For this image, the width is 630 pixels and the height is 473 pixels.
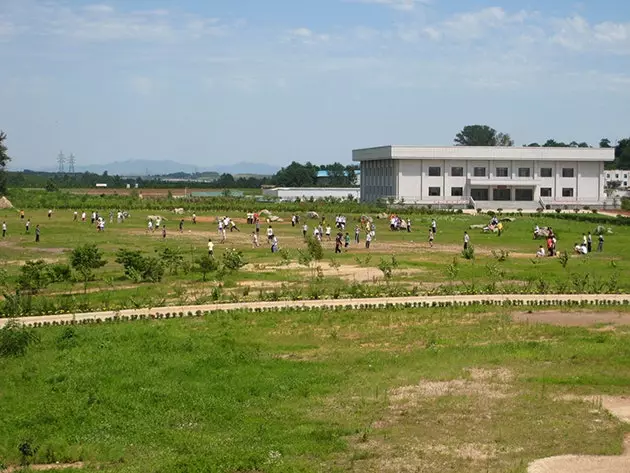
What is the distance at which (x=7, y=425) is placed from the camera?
65.0ft

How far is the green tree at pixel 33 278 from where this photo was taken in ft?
126

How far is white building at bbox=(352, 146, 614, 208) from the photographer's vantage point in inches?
4419

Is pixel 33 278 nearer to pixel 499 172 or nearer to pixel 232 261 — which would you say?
pixel 232 261

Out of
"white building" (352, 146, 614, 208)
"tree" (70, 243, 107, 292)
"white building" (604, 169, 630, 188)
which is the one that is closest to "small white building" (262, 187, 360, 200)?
"white building" (352, 146, 614, 208)

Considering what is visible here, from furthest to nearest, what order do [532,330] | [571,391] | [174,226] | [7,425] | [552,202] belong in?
[552,202], [174,226], [532,330], [571,391], [7,425]

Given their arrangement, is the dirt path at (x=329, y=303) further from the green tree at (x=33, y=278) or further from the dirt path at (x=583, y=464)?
the dirt path at (x=583, y=464)

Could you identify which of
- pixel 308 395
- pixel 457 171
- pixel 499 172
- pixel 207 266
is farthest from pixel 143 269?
pixel 499 172

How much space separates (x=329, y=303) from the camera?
3466 cm

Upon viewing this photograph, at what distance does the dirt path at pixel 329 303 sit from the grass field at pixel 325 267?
122 cm

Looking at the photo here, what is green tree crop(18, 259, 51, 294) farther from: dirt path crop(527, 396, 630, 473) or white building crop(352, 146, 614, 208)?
white building crop(352, 146, 614, 208)

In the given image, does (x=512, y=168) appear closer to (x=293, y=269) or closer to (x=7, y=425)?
(x=293, y=269)

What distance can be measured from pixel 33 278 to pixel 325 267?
1432 centimetres

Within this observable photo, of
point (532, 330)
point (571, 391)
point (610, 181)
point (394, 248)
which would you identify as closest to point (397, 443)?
point (571, 391)

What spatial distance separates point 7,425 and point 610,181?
156849 millimetres
